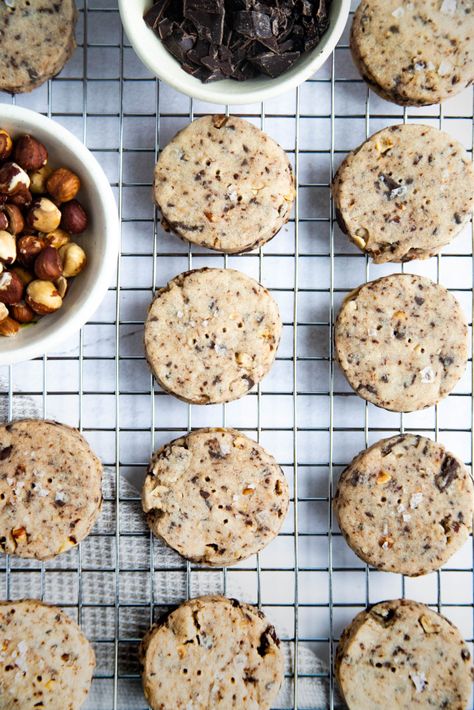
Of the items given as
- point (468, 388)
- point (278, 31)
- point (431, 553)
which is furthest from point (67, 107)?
point (431, 553)

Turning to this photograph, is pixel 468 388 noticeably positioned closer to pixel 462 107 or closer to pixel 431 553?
pixel 431 553

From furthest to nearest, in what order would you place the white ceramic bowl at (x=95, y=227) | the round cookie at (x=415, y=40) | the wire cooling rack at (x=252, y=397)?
1. the wire cooling rack at (x=252, y=397)
2. the round cookie at (x=415, y=40)
3. the white ceramic bowl at (x=95, y=227)

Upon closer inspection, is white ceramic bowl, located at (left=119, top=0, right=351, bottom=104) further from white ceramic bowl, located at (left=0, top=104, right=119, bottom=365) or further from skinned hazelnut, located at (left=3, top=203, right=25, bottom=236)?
skinned hazelnut, located at (left=3, top=203, right=25, bottom=236)

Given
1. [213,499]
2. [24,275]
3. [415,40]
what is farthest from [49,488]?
[415,40]

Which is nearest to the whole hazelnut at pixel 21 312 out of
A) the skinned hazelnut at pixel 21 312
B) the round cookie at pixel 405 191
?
the skinned hazelnut at pixel 21 312

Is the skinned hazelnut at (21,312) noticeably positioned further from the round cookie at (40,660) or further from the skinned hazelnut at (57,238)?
the round cookie at (40,660)

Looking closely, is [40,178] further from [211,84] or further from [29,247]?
[211,84]
